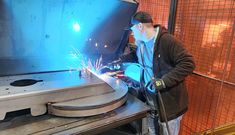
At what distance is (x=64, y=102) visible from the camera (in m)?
0.88

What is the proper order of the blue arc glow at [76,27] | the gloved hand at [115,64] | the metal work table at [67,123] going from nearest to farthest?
the metal work table at [67,123]
the blue arc glow at [76,27]
the gloved hand at [115,64]

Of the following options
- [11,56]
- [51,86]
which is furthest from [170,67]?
[11,56]

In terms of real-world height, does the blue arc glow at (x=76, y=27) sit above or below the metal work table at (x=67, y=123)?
above

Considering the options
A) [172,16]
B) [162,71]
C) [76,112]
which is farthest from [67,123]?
[172,16]

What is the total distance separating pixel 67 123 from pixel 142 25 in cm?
80

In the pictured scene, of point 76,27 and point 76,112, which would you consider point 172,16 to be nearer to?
point 76,27

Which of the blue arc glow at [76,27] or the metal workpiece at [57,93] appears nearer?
the metal workpiece at [57,93]

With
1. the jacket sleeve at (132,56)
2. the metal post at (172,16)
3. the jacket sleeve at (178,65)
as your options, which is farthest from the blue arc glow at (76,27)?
the metal post at (172,16)

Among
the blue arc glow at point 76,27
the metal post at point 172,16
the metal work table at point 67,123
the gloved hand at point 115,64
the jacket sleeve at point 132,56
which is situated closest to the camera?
the metal work table at point 67,123

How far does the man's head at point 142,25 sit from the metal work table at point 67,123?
0.58m

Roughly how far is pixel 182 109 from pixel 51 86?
97cm

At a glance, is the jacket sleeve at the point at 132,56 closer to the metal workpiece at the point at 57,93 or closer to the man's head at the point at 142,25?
the man's head at the point at 142,25

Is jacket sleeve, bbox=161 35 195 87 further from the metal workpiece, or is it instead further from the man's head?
the metal workpiece

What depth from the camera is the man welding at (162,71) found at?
1.22 metres
